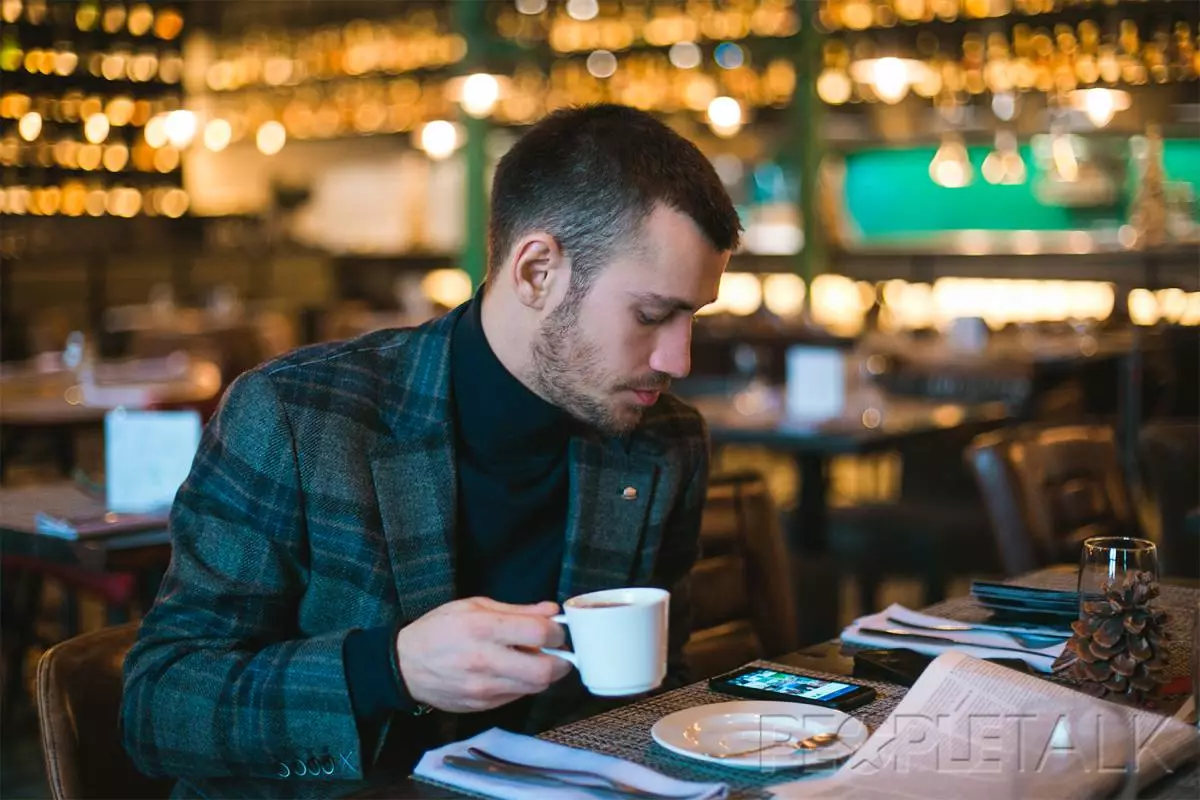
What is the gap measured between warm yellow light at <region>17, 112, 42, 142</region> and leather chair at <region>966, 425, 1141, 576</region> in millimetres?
10912

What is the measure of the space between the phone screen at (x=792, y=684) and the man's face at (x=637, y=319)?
1.15 ft

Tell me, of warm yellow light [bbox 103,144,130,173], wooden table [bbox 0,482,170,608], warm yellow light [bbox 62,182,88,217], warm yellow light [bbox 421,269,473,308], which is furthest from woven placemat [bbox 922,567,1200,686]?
warm yellow light [bbox 103,144,130,173]

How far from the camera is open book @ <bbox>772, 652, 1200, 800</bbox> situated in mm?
957

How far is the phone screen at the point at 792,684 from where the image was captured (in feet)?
4.85

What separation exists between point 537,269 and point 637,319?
0.46ft

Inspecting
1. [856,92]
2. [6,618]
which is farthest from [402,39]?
[6,618]

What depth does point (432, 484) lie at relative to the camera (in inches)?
68.3

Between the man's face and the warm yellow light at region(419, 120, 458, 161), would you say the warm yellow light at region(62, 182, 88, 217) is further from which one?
the man's face

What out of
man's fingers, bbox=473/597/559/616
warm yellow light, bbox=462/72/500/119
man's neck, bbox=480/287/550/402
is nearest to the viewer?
man's fingers, bbox=473/597/559/616

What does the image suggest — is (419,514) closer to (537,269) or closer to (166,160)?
(537,269)

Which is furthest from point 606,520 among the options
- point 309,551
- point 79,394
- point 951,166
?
point 951,166

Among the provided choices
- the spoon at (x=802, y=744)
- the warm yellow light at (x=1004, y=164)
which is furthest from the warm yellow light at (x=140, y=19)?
the spoon at (x=802, y=744)

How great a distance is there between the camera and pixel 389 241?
45.2ft

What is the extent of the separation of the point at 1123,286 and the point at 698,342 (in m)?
3.17
